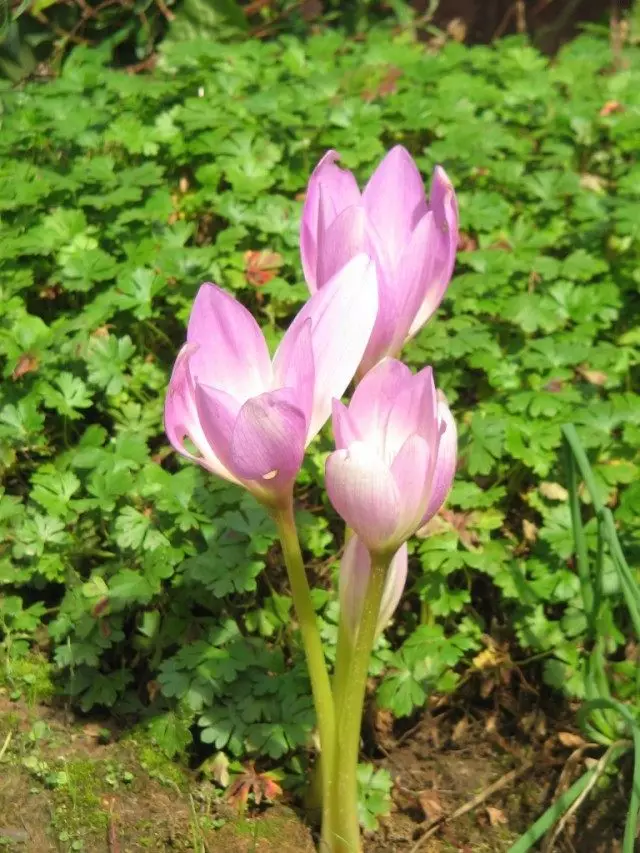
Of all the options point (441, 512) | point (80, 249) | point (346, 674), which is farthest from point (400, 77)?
point (346, 674)

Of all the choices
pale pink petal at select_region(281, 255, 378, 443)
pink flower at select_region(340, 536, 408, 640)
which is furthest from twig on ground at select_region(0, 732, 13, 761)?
pale pink petal at select_region(281, 255, 378, 443)

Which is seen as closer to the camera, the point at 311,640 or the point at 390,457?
the point at 390,457

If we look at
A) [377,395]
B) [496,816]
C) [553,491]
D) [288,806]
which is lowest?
[496,816]

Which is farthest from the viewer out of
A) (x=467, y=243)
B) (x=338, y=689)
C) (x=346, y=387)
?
(x=467, y=243)

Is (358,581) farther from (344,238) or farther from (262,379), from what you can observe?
(344,238)

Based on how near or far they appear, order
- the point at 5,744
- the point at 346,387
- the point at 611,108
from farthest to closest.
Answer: the point at 611,108
the point at 5,744
the point at 346,387

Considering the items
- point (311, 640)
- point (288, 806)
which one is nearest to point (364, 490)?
point (311, 640)

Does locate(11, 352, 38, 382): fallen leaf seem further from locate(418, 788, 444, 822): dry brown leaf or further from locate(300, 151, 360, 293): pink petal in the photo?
locate(418, 788, 444, 822): dry brown leaf
